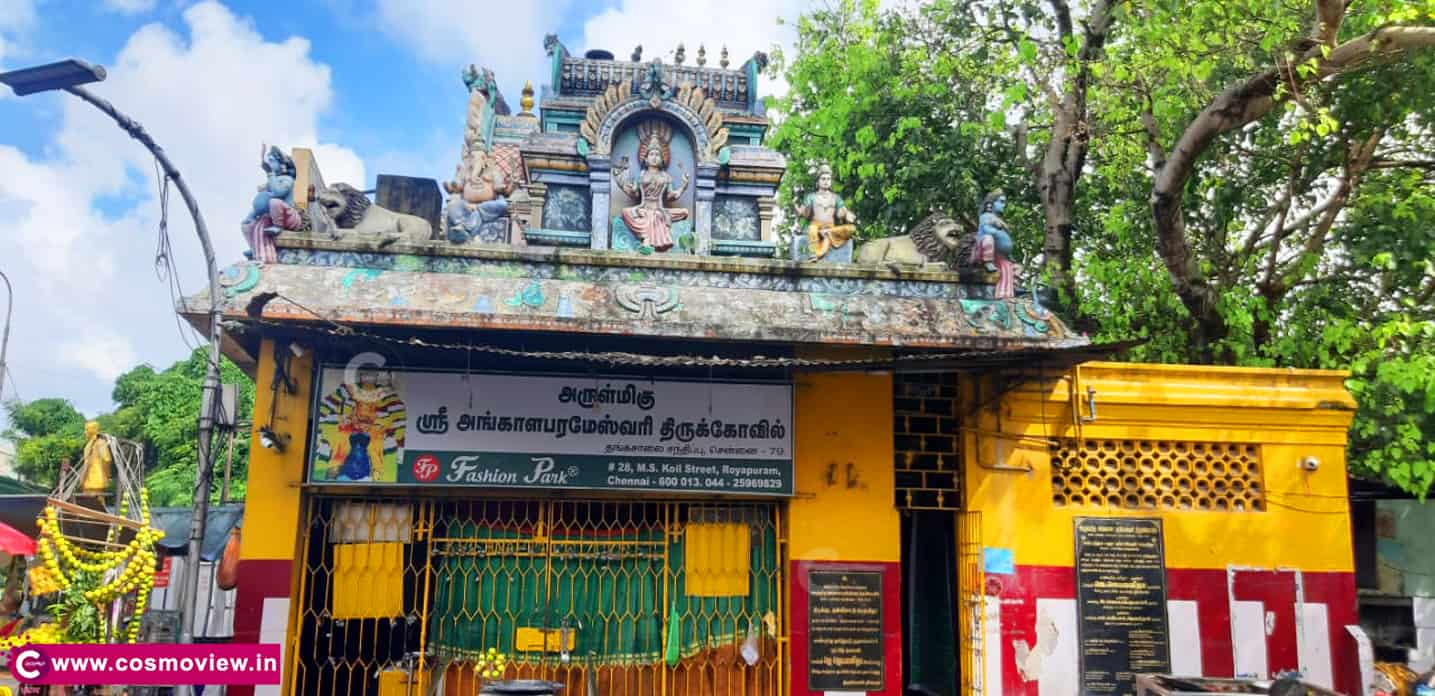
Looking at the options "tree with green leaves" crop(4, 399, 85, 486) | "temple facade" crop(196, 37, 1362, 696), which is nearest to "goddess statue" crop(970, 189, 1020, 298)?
"temple facade" crop(196, 37, 1362, 696)

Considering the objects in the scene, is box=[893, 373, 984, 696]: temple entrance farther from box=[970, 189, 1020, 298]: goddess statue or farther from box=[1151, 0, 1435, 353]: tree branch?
box=[1151, 0, 1435, 353]: tree branch

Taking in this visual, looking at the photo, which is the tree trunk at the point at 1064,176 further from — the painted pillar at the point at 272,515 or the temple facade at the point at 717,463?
the painted pillar at the point at 272,515

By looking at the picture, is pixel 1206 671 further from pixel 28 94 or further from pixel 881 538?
pixel 28 94

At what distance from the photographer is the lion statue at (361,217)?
9.30 metres

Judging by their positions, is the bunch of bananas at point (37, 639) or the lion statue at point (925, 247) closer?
the bunch of bananas at point (37, 639)

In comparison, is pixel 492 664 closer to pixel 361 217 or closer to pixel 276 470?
pixel 276 470

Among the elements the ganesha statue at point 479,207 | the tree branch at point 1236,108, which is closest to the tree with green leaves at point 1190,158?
the tree branch at point 1236,108

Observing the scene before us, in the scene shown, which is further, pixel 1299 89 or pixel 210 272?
pixel 1299 89

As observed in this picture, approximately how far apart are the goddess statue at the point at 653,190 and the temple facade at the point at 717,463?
29 millimetres

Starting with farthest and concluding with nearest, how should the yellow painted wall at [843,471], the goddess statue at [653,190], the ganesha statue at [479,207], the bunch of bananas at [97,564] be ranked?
the goddess statue at [653,190], the yellow painted wall at [843,471], the ganesha statue at [479,207], the bunch of bananas at [97,564]

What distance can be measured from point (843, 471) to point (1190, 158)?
549cm

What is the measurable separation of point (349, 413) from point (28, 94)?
355 cm

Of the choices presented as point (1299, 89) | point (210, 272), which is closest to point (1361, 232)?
point (1299, 89)

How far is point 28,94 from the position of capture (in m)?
7.63
